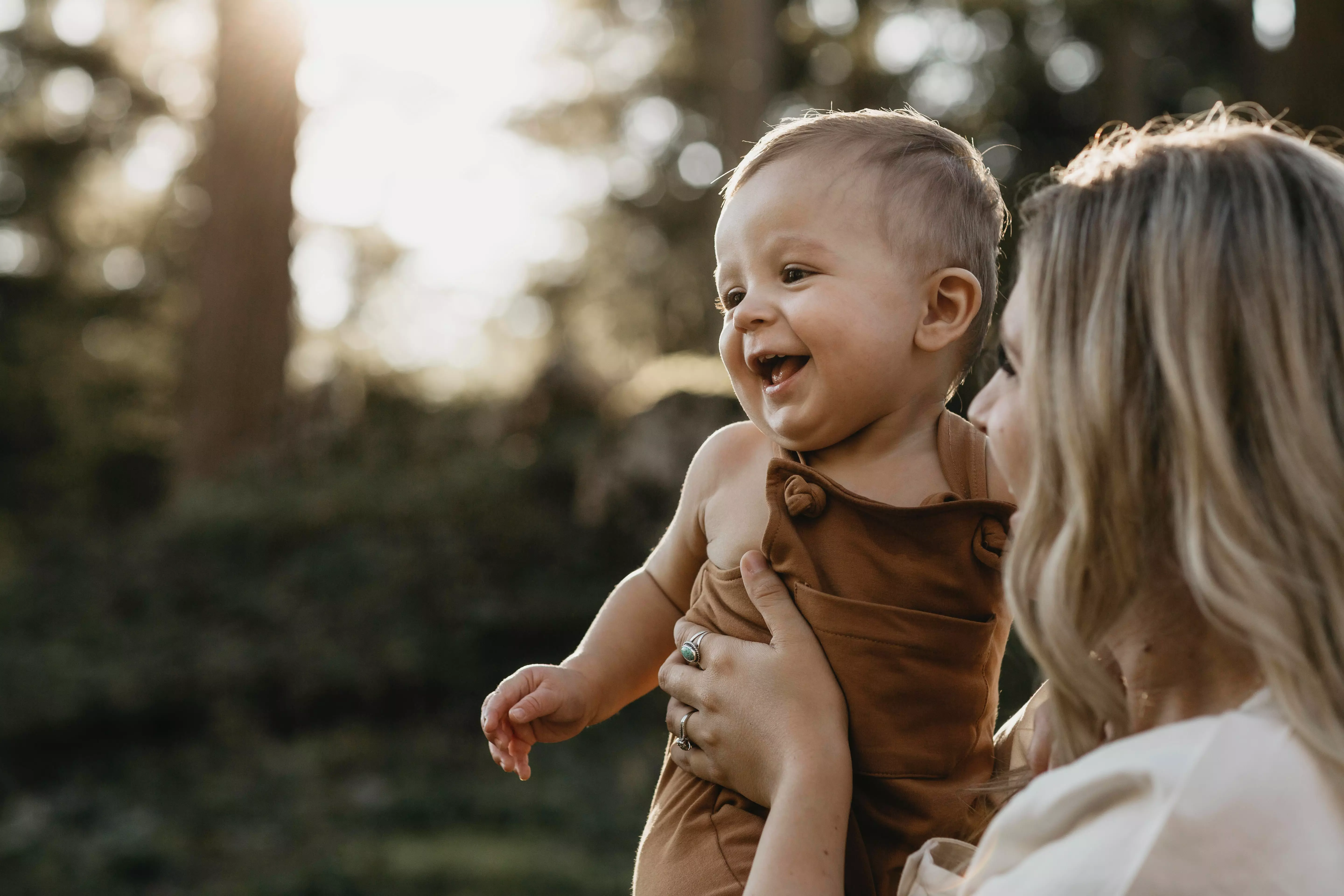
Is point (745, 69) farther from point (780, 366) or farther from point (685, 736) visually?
point (685, 736)

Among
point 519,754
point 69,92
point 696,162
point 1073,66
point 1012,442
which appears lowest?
point 519,754

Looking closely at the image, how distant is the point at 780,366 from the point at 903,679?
1.76 feet

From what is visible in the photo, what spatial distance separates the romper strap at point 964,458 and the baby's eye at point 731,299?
0.39 m

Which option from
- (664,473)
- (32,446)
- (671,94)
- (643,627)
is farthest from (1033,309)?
(32,446)

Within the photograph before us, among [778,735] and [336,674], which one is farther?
[336,674]

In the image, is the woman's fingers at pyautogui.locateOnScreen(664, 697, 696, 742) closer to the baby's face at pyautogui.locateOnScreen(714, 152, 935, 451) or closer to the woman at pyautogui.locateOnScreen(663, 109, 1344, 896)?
the baby's face at pyautogui.locateOnScreen(714, 152, 935, 451)

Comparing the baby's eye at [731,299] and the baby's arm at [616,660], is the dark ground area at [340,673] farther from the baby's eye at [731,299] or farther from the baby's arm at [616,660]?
the baby's eye at [731,299]

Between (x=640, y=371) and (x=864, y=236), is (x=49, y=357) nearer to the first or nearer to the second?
(x=640, y=371)

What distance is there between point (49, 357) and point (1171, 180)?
63.4ft

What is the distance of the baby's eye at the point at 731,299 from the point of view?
2.00 m

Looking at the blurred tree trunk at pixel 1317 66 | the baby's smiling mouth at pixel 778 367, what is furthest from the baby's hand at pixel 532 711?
the blurred tree trunk at pixel 1317 66

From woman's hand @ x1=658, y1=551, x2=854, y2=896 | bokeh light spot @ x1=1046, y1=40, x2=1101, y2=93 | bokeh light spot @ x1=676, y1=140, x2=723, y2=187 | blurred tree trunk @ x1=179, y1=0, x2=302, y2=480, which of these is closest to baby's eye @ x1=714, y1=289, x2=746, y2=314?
woman's hand @ x1=658, y1=551, x2=854, y2=896

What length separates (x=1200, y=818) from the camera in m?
1.19

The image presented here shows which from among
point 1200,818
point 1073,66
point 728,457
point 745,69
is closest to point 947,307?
point 728,457
